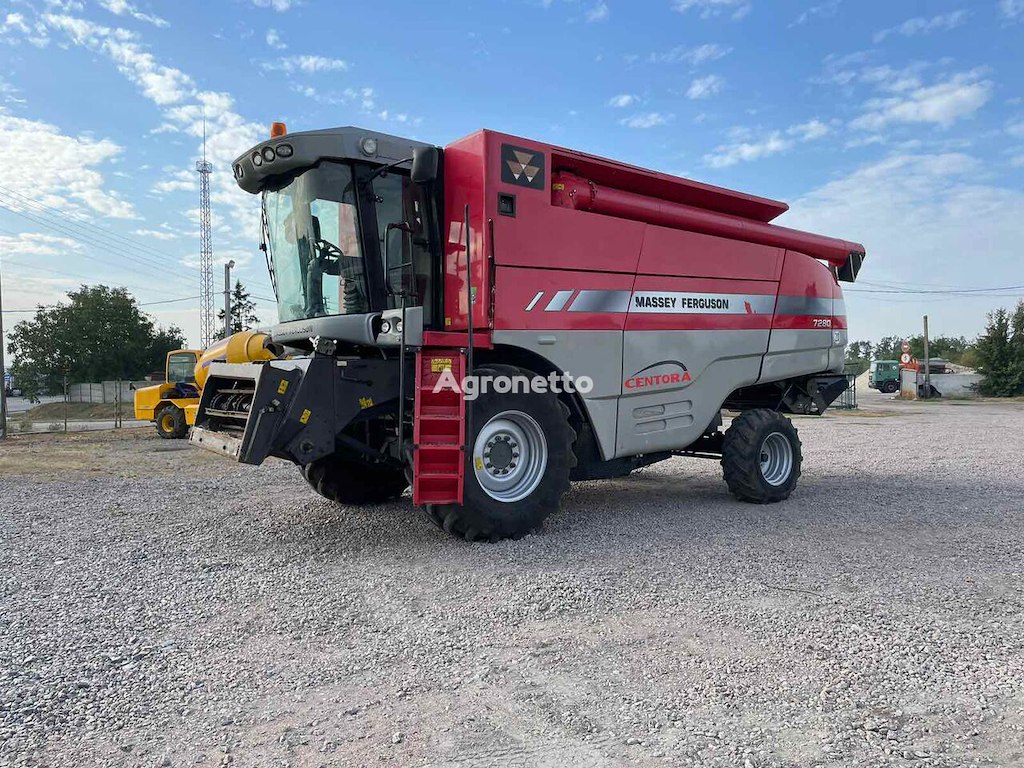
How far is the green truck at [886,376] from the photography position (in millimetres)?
48469

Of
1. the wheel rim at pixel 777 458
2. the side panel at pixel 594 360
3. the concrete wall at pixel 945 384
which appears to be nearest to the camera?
the side panel at pixel 594 360

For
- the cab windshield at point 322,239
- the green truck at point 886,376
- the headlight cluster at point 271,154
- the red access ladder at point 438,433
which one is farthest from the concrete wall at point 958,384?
the headlight cluster at point 271,154

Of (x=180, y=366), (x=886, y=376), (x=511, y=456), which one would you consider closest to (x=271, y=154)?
(x=511, y=456)

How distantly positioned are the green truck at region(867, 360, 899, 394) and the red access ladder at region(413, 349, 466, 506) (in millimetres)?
50428

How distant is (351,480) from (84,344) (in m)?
50.3

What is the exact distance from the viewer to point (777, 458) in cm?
780

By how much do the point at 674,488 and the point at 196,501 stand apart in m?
5.54

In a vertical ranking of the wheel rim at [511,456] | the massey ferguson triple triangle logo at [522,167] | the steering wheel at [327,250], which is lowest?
the wheel rim at [511,456]

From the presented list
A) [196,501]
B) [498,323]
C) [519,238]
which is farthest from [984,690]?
[196,501]

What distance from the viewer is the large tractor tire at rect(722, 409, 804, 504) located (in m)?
7.30

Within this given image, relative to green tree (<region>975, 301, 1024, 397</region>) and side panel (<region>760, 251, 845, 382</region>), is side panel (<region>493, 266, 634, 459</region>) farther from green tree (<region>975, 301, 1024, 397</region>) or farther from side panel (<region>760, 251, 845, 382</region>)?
green tree (<region>975, 301, 1024, 397</region>)

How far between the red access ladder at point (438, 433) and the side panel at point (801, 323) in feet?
12.9

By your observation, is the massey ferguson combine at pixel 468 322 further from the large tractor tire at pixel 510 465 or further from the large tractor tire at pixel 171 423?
the large tractor tire at pixel 171 423

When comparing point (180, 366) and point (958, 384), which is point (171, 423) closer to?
point (180, 366)
